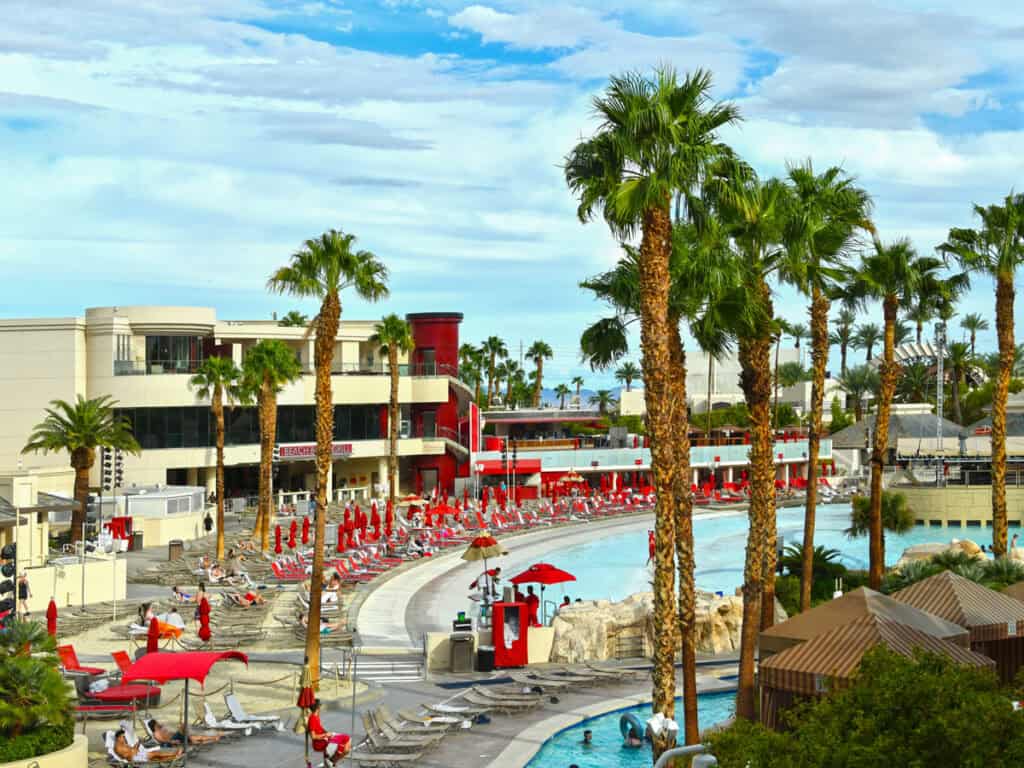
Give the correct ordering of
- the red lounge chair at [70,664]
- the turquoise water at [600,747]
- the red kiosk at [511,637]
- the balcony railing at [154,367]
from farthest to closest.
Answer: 1. the balcony railing at [154,367]
2. the red kiosk at [511,637]
3. the red lounge chair at [70,664]
4. the turquoise water at [600,747]

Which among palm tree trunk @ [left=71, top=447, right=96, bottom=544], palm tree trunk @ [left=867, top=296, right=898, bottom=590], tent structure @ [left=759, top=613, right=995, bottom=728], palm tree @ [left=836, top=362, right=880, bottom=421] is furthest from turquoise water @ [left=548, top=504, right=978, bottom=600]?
palm tree @ [left=836, top=362, right=880, bottom=421]

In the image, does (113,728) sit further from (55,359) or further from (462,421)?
(462,421)

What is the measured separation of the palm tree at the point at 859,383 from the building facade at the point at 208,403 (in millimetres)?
43622

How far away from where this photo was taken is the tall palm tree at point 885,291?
2956 cm

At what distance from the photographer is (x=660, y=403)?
1753 cm

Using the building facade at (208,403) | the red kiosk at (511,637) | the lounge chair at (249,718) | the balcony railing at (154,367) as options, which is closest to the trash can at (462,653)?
the red kiosk at (511,637)

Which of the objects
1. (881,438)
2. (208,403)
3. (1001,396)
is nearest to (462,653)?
(881,438)

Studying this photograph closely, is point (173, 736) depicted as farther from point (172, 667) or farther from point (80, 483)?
point (80, 483)

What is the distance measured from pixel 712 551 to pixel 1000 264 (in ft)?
79.2

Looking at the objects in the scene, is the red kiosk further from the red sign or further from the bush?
the red sign

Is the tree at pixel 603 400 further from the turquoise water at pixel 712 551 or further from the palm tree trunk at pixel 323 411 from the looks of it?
the palm tree trunk at pixel 323 411

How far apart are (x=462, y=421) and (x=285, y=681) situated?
48.8m

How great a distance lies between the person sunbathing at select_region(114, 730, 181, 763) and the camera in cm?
1831

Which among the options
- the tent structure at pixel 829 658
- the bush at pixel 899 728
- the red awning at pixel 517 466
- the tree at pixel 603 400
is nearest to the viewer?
the bush at pixel 899 728
